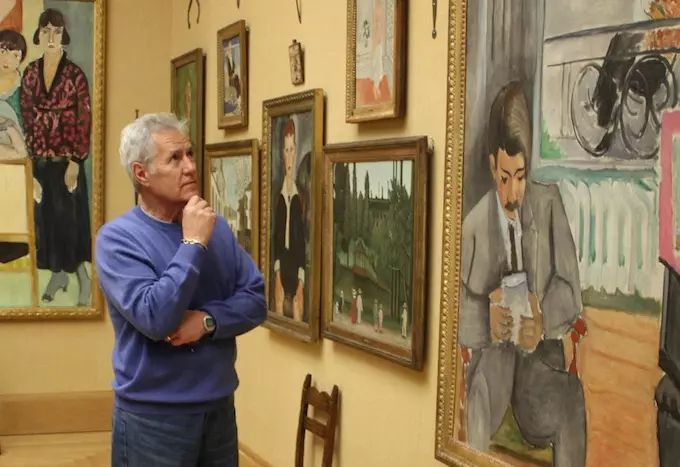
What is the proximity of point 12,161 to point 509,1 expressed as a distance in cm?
443

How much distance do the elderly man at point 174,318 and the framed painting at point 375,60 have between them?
0.89 m

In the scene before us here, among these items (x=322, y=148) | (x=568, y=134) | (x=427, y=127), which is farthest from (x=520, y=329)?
(x=322, y=148)

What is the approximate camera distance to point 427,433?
3598 millimetres

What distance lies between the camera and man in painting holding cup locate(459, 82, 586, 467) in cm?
279

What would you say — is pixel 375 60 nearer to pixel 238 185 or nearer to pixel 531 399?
pixel 531 399

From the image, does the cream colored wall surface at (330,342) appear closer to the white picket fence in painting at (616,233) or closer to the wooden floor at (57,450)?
the white picket fence in painting at (616,233)

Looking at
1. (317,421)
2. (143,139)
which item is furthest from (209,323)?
(317,421)

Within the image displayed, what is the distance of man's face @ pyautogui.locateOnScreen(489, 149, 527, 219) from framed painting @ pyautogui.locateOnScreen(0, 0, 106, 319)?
4.20 m

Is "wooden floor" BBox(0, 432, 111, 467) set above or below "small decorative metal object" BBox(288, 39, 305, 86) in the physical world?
below

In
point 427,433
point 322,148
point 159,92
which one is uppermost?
point 159,92

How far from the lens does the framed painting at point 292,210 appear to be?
4.48 m

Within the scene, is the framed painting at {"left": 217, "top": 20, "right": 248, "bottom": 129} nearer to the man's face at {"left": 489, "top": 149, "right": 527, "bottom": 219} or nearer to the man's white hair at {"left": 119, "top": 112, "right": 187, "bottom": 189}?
the man's white hair at {"left": 119, "top": 112, "right": 187, "bottom": 189}

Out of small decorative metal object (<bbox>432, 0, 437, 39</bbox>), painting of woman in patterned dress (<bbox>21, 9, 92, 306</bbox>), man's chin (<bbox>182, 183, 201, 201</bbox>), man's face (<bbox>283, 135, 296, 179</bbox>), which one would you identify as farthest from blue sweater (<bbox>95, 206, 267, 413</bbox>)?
painting of woman in patterned dress (<bbox>21, 9, 92, 306</bbox>)

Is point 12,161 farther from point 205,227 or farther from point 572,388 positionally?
point 572,388
